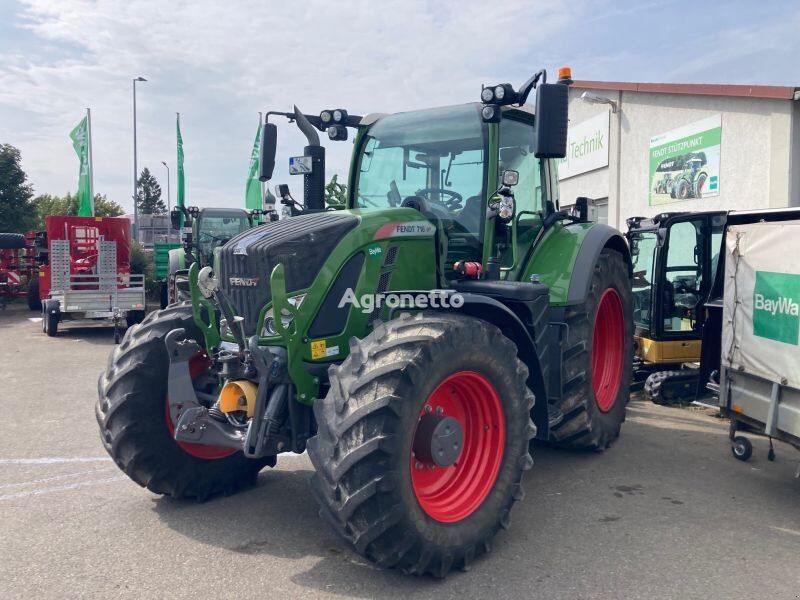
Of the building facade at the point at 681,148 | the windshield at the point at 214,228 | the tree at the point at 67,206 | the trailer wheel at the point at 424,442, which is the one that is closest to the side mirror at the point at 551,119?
the trailer wheel at the point at 424,442

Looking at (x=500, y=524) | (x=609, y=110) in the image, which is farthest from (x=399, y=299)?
(x=609, y=110)

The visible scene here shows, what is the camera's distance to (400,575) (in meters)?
3.46

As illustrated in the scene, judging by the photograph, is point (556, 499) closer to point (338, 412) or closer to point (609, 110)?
point (338, 412)

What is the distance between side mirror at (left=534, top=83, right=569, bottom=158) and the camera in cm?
405

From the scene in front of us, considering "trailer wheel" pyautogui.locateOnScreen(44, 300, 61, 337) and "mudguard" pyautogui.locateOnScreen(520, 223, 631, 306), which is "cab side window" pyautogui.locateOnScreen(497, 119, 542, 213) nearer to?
"mudguard" pyautogui.locateOnScreen(520, 223, 631, 306)

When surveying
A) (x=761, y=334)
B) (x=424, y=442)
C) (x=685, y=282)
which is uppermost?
(x=685, y=282)

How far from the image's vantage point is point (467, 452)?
3.93 meters

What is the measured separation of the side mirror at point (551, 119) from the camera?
160 inches

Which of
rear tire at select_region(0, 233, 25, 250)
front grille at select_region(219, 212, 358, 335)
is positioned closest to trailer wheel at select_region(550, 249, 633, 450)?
front grille at select_region(219, 212, 358, 335)

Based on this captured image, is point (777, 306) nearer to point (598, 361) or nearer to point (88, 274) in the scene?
point (598, 361)

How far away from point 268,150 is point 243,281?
1.58 m

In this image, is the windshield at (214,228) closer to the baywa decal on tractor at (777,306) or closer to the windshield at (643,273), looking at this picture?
the windshield at (643,273)

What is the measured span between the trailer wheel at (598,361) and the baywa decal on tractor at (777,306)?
1129 millimetres

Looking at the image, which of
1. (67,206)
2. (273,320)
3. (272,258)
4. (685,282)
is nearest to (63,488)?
(273,320)
